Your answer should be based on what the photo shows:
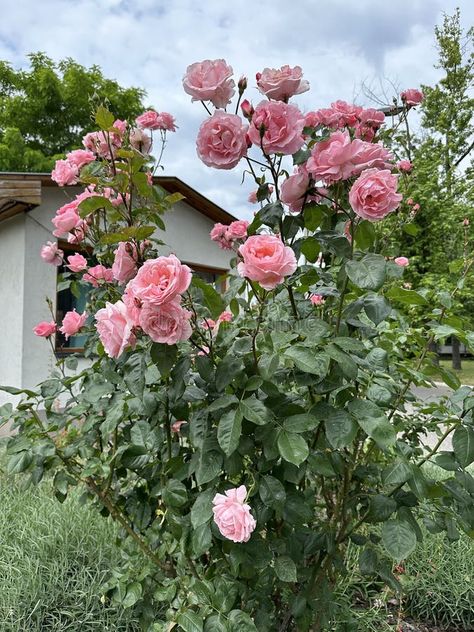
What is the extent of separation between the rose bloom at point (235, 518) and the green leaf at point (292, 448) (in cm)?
14

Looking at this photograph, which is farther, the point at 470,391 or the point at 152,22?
the point at 152,22

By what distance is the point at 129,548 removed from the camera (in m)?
1.58

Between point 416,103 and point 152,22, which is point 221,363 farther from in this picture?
point 152,22

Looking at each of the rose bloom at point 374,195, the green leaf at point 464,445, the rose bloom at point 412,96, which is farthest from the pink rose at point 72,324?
the rose bloom at point 412,96

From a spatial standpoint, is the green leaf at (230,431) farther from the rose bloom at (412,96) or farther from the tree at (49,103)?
the tree at (49,103)

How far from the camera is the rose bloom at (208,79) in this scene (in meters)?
1.07

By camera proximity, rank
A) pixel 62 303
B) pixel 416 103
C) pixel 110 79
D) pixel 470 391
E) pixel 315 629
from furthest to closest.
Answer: pixel 110 79, pixel 62 303, pixel 416 103, pixel 315 629, pixel 470 391

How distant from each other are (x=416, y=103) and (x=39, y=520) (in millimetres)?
2460

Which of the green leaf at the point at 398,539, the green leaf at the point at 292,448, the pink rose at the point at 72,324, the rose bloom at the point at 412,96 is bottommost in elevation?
the green leaf at the point at 398,539

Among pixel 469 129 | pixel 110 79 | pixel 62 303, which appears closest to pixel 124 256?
pixel 62 303

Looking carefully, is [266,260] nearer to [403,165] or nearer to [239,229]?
[239,229]

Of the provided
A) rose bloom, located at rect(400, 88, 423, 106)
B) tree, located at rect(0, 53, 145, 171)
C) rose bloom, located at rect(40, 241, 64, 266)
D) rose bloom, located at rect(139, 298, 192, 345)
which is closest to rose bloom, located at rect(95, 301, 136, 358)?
rose bloom, located at rect(139, 298, 192, 345)

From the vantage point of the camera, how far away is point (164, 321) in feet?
3.00

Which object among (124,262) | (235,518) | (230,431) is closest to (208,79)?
(124,262)
